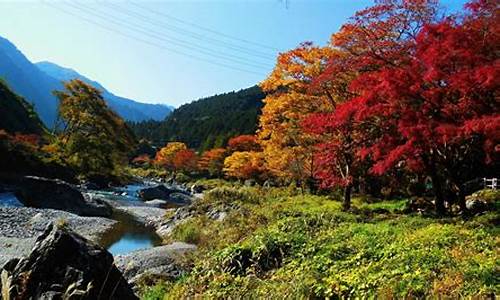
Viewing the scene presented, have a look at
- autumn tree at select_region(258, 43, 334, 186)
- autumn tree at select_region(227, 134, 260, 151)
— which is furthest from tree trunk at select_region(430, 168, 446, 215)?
autumn tree at select_region(227, 134, 260, 151)

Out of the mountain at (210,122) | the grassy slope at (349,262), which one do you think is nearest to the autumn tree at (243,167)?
the mountain at (210,122)

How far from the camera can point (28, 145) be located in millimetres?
39688

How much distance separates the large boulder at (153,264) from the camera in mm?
12062

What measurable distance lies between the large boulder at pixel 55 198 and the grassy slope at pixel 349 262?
1749 centimetres

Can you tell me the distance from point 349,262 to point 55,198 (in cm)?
2644

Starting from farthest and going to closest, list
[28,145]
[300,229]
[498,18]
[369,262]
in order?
[28,145], [498,18], [300,229], [369,262]

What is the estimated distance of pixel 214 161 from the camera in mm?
78000

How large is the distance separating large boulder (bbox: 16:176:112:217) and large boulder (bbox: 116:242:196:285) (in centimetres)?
1549

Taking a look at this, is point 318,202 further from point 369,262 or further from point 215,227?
point 369,262

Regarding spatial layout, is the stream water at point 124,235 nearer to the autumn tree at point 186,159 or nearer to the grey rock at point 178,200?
the grey rock at point 178,200

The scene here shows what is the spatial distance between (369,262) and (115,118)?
43693 mm

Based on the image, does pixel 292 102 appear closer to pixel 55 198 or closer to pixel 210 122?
pixel 55 198

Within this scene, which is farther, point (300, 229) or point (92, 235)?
point (92, 235)

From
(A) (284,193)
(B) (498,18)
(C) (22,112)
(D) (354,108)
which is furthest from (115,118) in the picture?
(B) (498,18)
